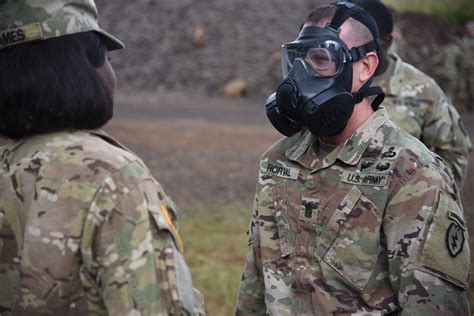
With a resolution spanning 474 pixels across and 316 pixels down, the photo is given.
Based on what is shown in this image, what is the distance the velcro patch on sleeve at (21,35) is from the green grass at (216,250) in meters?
4.50

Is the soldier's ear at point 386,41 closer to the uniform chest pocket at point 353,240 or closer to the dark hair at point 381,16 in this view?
the dark hair at point 381,16

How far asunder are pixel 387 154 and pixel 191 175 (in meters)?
10.6

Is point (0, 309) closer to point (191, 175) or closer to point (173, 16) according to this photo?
point (191, 175)

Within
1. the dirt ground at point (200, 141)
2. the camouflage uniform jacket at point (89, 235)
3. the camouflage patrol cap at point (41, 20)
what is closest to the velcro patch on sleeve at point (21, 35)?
the camouflage patrol cap at point (41, 20)

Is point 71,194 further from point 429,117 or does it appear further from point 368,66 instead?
point 429,117

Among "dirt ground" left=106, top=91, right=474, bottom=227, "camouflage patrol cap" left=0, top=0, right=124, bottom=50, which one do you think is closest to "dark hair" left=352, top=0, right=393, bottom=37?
"camouflage patrol cap" left=0, top=0, right=124, bottom=50

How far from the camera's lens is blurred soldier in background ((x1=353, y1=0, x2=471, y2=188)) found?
221 inches

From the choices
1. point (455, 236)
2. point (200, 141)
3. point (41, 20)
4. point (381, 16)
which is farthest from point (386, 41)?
point (200, 141)

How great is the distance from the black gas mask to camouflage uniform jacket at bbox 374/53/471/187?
2.39 m

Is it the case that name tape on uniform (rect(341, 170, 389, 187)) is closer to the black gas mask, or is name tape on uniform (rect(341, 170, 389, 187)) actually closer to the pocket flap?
the pocket flap

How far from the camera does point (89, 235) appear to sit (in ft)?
7.57

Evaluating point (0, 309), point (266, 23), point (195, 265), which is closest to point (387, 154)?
point (0, 309)

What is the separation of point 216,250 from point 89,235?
6524 mm

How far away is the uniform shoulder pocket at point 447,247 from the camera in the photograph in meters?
2.94
